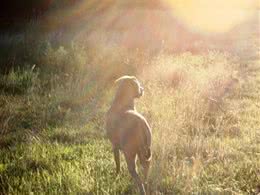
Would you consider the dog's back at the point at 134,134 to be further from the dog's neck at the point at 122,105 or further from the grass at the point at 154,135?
the grass at the point at 154,135

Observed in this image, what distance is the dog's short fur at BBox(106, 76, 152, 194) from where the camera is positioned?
→ 396 cm

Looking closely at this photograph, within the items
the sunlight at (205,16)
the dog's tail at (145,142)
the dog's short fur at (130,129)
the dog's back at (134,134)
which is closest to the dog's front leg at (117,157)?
the dog's short fur at (130,129)

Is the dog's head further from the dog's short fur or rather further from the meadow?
the meadow

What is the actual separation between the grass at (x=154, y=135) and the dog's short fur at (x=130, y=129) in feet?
2.11

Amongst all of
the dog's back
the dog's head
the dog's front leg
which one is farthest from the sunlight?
the dog's back

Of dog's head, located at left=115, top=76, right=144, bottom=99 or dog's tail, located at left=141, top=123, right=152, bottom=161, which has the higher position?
dog's head, located at left=115, top=76, right=144, bottom=99

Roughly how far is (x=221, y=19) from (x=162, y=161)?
2637 cm

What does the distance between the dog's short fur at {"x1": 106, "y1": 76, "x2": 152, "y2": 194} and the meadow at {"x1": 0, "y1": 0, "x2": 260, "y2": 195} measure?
0.59 m

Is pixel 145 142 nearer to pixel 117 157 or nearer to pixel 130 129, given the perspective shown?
pixel 130 129

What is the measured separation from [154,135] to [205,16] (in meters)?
24.9

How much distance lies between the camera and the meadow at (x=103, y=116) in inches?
193

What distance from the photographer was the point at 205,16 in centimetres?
2991

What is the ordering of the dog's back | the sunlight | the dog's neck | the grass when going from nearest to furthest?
the dog's back → the dog's neck → the grass → the sunlight

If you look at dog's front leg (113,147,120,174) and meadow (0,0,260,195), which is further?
meadow (0,0,260,195)
